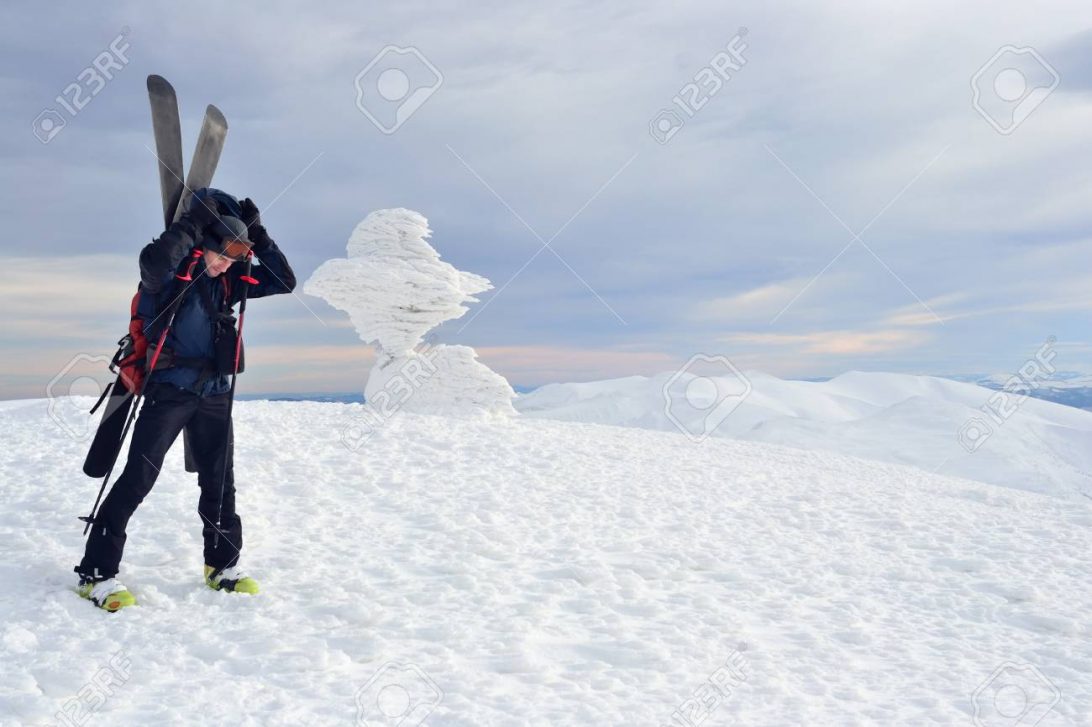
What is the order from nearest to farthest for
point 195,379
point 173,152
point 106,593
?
point 106,593 → point 195,379 → point 173,152

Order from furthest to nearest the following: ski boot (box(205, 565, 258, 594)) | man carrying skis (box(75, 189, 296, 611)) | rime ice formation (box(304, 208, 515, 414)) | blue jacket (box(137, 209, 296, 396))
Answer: rime ice formation (box(304, 208, 515, 414))
ski boot (box(205, 565, 258, 594))
man carrying skis (box(75, 189, 296, 611))
blue jacket (box(137, 209, 296, 396))

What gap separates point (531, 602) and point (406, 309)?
1117 cm

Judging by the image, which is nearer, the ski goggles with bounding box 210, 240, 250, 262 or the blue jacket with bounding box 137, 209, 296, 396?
the blue jacket with bounding box 137, 209, 296, 396

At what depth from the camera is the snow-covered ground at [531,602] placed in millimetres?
4480

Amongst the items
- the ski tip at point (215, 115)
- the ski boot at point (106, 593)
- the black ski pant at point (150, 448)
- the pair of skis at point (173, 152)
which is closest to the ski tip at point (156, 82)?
the pair of skis at point (173, 152)

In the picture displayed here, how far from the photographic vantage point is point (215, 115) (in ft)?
19.6

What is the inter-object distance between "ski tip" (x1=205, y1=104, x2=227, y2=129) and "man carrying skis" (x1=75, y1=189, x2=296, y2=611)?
772 mm

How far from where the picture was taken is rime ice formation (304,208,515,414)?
50.8 ft

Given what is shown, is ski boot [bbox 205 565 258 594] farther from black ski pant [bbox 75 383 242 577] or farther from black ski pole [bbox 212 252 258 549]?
black ski pant [bbox 75 383 242 577]

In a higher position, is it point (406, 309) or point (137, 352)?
point (406, 309)

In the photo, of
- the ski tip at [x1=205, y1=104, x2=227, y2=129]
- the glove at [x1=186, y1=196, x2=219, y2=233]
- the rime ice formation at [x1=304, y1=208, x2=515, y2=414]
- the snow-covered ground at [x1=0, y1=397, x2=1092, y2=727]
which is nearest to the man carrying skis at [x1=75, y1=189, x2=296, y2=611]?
the glove at [x1=186, y1=196, x2=219, y2=233]

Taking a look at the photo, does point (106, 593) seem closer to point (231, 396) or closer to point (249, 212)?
point (231, 396)

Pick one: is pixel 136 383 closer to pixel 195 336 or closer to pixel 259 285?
pixel 195 336

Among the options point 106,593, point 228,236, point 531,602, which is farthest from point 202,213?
point 531,602
